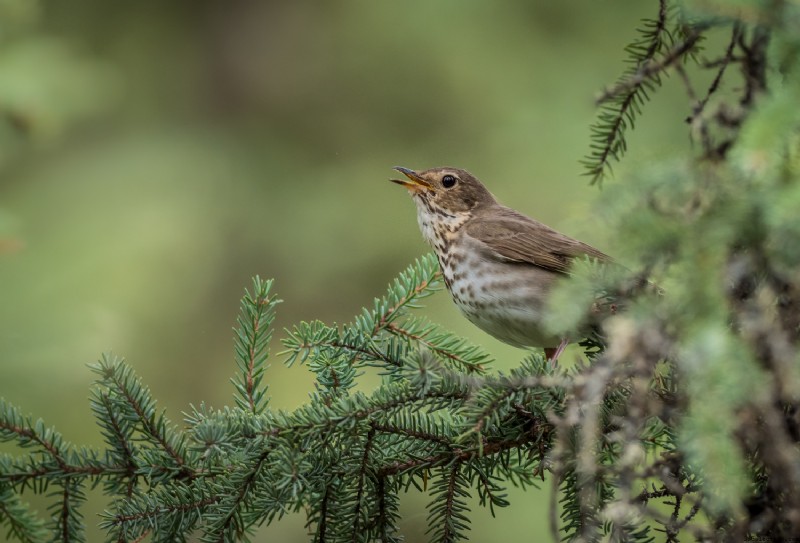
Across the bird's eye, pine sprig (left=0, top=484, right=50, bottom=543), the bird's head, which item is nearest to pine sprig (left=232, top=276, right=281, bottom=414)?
pine sprig (left=0, top=484, right=50, bottom=543)

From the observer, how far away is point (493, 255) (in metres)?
3.62

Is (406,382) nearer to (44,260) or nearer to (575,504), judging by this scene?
(575,504)

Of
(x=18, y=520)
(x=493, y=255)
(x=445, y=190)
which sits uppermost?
(x=445, y=190)

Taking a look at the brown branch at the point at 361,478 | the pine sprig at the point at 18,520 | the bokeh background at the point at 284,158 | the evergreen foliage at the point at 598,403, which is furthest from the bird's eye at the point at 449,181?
the pine sprig at the point at 18,520

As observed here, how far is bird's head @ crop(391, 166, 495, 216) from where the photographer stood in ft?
13.4

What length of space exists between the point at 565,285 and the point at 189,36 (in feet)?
21.1

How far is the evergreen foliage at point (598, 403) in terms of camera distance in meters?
1.28

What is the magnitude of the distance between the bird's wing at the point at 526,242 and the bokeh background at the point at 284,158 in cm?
62

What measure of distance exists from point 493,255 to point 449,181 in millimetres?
653

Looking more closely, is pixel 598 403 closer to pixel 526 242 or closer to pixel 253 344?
pixel 253 344

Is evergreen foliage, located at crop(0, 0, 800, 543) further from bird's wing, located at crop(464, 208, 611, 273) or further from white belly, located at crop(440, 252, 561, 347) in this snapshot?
bird's wing, located at crop(464, 208, 611, 273)

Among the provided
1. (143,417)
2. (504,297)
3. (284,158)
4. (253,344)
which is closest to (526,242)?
A: (504,297)

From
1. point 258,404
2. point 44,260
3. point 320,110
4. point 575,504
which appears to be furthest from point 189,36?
point 575,504

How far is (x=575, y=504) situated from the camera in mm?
2223
